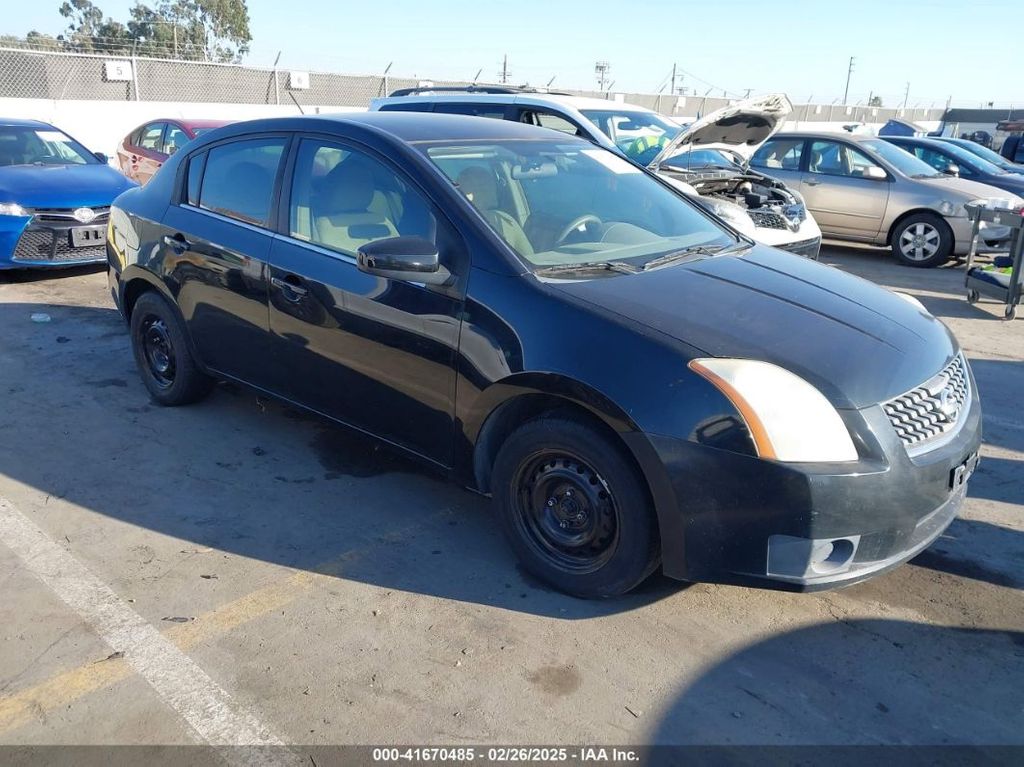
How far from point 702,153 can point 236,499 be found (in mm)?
7535

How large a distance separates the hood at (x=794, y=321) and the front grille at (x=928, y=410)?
0.12 ft

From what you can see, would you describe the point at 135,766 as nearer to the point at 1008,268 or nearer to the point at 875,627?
the point at 875,627

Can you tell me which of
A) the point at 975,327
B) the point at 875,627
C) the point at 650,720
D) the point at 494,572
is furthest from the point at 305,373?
the point at 975,327

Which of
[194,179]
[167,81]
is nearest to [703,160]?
[194,179]

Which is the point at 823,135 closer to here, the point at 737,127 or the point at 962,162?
the point at 962,162

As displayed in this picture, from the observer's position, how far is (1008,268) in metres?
8.55

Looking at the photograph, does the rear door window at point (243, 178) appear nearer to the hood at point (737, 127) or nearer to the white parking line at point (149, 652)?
the white parking line at point (149, 652)

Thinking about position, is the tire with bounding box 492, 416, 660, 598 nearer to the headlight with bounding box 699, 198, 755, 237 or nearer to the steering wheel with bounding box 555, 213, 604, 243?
the steering wheel with bounding box 555, 213, 604, 243

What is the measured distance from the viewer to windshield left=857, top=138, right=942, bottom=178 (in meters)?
10.9

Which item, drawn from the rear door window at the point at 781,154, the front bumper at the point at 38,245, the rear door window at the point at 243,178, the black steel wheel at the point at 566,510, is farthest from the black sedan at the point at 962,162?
the black steel wheel at the point at 566,510

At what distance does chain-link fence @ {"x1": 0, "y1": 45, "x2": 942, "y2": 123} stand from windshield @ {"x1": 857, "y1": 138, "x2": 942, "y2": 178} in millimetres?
7282

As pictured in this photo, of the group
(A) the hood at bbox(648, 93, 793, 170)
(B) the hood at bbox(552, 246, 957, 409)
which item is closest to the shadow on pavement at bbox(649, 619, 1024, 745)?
(B) the hood at bbox(552, 246, 957, 409)

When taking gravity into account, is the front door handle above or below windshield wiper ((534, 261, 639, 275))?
below

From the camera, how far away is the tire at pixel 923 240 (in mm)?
10555
